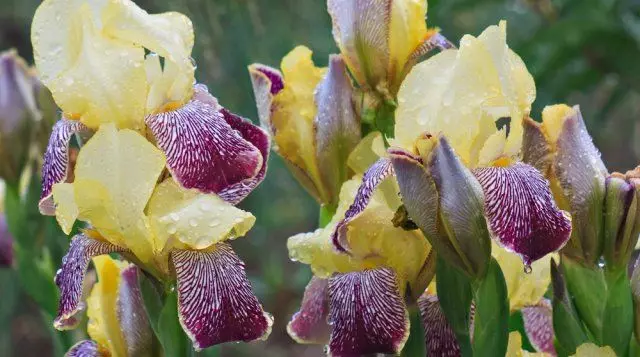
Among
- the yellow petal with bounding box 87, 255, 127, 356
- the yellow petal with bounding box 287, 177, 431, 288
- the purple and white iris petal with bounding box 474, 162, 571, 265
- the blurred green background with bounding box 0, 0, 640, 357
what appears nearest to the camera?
the purple and white iris petal with bounding box 474, 162, 571, 265

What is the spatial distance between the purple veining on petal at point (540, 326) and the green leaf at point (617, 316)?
0.36 ft

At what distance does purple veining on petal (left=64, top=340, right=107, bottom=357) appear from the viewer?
107 centimetres

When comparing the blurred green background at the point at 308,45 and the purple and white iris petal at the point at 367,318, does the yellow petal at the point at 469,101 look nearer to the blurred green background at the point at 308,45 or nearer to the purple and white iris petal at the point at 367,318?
the purple and white iris petal at the point at 367,318

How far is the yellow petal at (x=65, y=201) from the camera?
916 mm

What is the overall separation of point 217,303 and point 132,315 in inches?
7.4

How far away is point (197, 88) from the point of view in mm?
1013

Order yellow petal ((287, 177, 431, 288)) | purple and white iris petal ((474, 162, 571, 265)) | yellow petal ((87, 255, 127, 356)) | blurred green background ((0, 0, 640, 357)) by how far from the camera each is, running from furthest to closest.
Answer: blurred green background ((0, 0, 640, 357))
yellow petal ((87, 255, 127, 356))
yellow petal ((287, 177, 431, 288))
purple and white iris petal ((474, 162, 571, 265))

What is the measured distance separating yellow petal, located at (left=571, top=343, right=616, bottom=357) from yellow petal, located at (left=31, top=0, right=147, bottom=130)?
0.46 m

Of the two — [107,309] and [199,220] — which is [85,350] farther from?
[199,220]

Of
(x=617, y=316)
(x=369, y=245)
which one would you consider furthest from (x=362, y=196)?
(x=617, y=316)

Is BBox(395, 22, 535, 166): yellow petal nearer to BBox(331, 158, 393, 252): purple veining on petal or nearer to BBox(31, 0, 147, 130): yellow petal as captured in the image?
BBox(331, 158, 393, 252): purple veining on petal

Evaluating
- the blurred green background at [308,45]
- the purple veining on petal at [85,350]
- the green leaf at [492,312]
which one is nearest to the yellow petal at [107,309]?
the purple veining on petal at [85,350]

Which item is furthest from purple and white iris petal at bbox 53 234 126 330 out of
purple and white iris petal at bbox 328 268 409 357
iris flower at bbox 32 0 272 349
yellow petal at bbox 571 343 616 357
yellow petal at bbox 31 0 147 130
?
yellow petal at bbox 571 343 616 357

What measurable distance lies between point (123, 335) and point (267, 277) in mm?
1816
